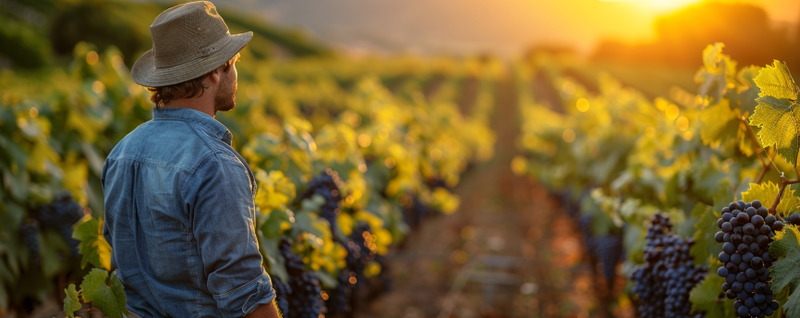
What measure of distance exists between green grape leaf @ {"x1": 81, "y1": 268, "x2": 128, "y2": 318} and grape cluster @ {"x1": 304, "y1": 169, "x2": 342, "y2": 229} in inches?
44.6

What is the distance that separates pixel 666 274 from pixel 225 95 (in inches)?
74.8

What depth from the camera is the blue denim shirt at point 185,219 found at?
139 centimetres

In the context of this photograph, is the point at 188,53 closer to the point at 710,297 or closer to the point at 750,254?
the point at 750,254

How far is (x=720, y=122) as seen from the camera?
2.17 m

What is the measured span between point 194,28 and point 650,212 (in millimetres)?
2459

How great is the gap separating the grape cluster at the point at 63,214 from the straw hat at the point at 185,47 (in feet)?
7.26

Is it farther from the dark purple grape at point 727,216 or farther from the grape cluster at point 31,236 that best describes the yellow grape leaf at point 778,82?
the grape cluster at point 31,236

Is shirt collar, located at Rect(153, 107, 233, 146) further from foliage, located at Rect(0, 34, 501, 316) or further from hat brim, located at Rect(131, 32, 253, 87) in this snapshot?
foliage, located at Rect(0, 34, 501, 316)

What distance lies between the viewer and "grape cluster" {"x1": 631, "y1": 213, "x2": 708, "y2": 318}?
210 cm

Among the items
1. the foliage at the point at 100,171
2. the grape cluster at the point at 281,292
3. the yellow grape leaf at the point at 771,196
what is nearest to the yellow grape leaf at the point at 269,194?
the foliage at the point at 100,171

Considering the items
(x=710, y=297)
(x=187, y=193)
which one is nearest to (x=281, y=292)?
(x=187, y=193)

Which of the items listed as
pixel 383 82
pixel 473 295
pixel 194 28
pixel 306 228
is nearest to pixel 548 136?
pixel 473 295

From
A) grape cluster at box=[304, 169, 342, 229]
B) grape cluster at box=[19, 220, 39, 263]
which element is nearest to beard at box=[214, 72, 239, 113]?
grape cluster at box=[304, 169, 342, 229]

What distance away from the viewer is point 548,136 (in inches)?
391
